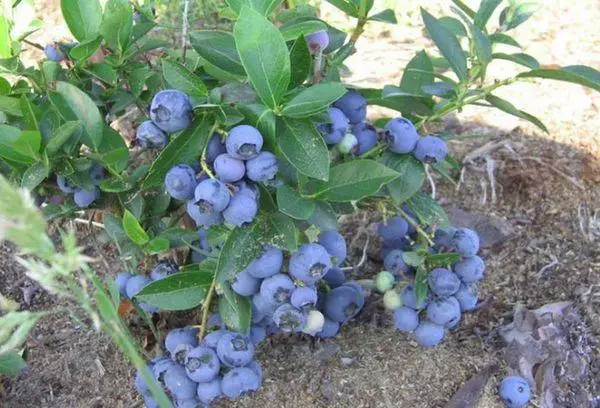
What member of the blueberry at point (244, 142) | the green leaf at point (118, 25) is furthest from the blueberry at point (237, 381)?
the green leaf at point (118, 25)

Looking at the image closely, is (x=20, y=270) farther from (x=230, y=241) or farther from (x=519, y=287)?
(x=519, y=287)

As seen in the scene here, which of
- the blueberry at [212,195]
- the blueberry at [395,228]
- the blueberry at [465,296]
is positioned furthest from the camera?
the blueberry at [395,228]

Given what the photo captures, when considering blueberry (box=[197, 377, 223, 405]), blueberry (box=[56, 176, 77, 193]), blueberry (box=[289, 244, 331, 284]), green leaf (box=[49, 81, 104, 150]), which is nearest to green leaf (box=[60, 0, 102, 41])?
green leaf (box=[49, 81, 104, 150])

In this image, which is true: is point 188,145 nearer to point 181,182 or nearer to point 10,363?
point 181,182

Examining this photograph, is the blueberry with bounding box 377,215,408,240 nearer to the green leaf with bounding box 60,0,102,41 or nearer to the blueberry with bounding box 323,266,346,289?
the blueberry with bounding box 323,266,346,289

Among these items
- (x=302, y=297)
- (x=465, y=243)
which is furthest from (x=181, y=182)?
(x=465, y=243)

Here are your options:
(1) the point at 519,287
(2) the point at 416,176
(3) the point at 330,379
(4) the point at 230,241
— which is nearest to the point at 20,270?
(3) the point at 330,379

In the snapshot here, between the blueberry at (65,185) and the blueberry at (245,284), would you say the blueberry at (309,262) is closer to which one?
the blueberry at (245,284)


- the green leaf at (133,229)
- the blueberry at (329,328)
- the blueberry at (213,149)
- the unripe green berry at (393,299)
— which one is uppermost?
the blueberry at (213,149)
